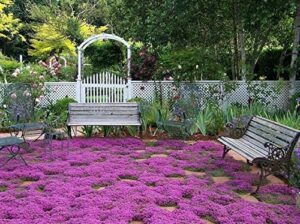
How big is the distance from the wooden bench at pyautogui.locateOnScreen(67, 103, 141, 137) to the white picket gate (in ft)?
7.98

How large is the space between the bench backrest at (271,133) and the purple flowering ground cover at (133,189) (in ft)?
1.90

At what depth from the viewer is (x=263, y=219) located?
464 centimetres

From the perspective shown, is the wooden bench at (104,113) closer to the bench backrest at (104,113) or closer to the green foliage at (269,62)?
the bench backrest at (104,113)

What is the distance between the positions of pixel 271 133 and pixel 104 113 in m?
4.34

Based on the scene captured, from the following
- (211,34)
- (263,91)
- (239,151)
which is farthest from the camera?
(211,34)

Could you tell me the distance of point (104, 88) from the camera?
12.3m

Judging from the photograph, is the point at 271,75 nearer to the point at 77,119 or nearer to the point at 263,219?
the point at 77,119

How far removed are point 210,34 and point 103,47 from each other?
15.1 feet

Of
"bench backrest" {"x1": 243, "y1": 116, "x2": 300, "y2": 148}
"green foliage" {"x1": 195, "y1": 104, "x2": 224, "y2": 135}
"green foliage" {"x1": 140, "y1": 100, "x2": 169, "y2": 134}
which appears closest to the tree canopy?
"green foliage" {"x1": 140, "y1": 100, "x2": 169, "y2": 134}

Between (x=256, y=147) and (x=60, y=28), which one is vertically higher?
(x=60, y=28)

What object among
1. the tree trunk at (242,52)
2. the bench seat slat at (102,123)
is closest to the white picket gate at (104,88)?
the bench seat slat at (102,123)

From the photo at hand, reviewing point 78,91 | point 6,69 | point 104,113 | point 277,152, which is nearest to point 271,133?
point 277,152

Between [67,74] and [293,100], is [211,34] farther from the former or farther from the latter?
[67,74]

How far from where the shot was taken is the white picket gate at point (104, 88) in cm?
1221
